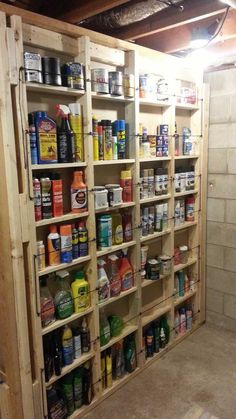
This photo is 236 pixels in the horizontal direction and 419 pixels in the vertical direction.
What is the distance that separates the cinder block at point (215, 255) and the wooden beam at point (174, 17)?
68.2 inches

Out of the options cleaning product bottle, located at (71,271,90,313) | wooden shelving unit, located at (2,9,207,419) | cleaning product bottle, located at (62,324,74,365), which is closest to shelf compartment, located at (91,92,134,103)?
wooden shelving unit, located at (2,9,207,419)

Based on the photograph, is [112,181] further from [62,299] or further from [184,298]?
[184,298]

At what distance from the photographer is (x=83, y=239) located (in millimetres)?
1956

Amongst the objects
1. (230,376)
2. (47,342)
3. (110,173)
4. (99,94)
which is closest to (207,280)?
(230,376)

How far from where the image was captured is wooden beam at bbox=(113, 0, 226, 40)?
1.86 metres

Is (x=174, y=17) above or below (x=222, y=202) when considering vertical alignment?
above

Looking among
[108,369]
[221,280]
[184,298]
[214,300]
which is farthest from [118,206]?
[214,300]

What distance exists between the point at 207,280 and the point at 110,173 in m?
1.44

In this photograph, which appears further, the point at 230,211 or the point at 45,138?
the point at 230,211

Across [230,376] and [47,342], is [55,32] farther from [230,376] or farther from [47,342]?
[230,376]

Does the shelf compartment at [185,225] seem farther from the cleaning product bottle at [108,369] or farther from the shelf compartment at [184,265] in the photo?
the cleaning product bottle at [108,369]

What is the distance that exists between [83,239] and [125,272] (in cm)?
46

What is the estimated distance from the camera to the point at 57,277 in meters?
1.96

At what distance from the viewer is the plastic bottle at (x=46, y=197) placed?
5.75 feet
